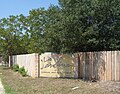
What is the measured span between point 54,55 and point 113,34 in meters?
4.91

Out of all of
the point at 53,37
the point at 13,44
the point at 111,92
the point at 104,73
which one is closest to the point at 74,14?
the point at 53,37

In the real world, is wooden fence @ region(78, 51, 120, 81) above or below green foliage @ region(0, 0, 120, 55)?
below

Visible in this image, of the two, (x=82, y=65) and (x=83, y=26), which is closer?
(x=83, y=26)

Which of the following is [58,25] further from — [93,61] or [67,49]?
[93,61]

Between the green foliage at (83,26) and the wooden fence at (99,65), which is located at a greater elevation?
the green foliage at (83,26)

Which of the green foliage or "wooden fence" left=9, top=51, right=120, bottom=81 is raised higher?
the green foliage

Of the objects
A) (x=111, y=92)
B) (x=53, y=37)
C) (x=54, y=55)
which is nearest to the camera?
(x=111, y=92)

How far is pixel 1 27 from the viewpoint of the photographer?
52.0 metres

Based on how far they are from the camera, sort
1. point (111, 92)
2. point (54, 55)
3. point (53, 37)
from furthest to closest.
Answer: point (54, 55) < point (53, 37) < point (111, 92)

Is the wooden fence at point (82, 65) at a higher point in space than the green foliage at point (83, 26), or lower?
lower

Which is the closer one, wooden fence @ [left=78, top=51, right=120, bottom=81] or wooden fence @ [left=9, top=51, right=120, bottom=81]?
wooden fence @ [left=78, top=51, right=120, bottom=81]

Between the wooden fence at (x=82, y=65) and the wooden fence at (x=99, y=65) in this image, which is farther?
the wooden fence at (x=82, y=65)

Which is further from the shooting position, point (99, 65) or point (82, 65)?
point (82, 65)

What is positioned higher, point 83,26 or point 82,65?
point 83,26
